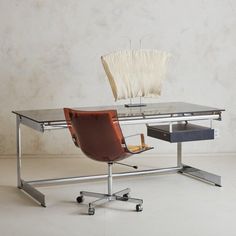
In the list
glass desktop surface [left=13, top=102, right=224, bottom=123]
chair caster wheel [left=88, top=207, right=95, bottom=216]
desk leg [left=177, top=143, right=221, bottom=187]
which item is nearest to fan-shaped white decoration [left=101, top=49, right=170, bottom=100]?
glass desktop surface [left=13, top=102, right=224, bottom=123]

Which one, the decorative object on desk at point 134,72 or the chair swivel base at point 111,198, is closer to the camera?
the chair swivel base at point 111,198

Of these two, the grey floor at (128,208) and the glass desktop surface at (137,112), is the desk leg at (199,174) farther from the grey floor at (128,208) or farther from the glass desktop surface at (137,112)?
the glass desktop surface at (137,112)

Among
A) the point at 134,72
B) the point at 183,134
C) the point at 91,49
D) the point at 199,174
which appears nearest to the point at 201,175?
the point at 199,174

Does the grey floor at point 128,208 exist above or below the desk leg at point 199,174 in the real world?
below

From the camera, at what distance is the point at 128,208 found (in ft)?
16.0

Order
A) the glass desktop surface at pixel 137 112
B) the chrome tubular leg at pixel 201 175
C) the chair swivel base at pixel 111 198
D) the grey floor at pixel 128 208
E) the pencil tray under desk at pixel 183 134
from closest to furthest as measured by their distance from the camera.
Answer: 1. the grey floor at pixel 128 208
2. the chair swivel base at pixel 111 198
3. the glass desktop surface at pixel 137 112
4. the pencil tray under desk at pixel 183 134
5. the chrome tubular leg at pixel 201 175

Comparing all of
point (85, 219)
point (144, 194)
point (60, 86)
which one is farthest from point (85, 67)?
point (85, 219)

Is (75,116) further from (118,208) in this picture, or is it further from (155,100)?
(155,100)

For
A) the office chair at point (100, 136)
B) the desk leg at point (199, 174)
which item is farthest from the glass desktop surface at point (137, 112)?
the desk leg at point (199, 174)

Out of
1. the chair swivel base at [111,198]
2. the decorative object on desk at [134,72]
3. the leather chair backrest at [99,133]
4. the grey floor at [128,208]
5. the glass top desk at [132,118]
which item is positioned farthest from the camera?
the decorative object on desk at [134,72]

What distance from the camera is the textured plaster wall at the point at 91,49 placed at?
672 cm

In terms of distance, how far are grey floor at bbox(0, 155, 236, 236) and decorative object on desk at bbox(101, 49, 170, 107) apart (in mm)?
856

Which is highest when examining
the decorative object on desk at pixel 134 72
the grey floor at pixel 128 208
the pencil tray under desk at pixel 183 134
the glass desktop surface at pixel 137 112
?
the decorative object on desk at pixel 134 72

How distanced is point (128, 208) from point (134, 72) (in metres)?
1.48
